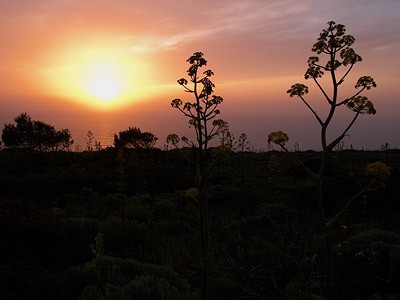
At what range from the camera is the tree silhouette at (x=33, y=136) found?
34.5 m

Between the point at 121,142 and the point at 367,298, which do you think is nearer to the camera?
the point at 367,298

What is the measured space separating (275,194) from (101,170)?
403 inches

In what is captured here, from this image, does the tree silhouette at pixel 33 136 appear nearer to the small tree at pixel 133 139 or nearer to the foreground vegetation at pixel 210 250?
the small tree at pixel 133 139

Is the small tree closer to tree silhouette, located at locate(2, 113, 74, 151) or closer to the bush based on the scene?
tree silhouette, located at locate(2, 113, 74, 151)

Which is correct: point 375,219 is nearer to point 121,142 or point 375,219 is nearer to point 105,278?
point 105,278

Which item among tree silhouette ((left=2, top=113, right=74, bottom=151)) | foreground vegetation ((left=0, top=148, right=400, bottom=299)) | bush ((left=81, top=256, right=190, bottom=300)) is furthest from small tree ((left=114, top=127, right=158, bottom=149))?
bush ((left=81, top=256, right=190, bottom=300))

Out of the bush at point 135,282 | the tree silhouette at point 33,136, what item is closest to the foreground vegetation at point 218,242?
the bush at point 135,282

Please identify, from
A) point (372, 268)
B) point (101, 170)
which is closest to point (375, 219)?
point (372, 268)

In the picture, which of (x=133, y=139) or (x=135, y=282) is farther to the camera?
(x=133, y=139)

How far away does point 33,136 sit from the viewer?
35.2m

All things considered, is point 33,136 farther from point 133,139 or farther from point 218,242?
point 218,242

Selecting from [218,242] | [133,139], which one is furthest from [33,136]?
[218,242]

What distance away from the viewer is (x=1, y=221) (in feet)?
20.0

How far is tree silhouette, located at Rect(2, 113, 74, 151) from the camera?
1357 inches
